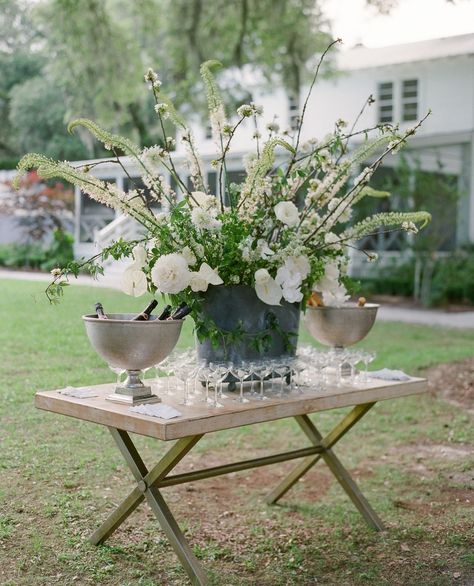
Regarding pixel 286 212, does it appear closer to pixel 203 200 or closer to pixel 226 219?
pixel 226 219

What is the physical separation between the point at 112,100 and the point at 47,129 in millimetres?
16135

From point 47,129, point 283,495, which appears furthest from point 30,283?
point 47,129

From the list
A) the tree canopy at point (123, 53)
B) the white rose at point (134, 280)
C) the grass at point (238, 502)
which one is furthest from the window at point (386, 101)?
the white rose at point (134, 280)

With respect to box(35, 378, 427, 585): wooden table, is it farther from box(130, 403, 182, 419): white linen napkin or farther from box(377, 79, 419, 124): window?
box(377, 79, 419, 124): window

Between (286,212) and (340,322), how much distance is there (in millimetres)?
824

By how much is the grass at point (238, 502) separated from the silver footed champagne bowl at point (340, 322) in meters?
0.68

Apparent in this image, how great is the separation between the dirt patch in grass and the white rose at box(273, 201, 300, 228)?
4057 millimetres

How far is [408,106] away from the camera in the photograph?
1886 centimetres

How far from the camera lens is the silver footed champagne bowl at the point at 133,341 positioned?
10.9 feet

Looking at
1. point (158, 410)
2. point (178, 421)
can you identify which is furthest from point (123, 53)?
point (178, 421)

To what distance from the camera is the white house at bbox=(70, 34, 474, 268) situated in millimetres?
17375

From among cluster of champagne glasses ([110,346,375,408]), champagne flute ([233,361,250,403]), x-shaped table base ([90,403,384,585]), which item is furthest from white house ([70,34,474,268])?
champagne flute ([233,361,250,403])

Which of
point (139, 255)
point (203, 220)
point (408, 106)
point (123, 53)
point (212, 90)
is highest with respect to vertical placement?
point (123, 53)

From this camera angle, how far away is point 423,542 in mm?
4387
